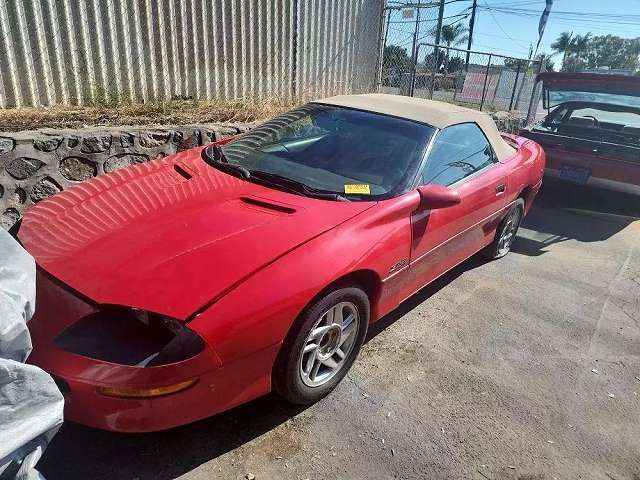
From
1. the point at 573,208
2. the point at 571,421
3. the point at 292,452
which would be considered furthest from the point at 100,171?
the point at 573,208

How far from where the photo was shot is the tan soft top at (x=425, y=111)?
3.53m

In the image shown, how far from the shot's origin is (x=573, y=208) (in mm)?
6734

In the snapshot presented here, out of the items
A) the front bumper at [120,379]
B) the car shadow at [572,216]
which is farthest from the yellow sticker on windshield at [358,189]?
the car shadow at [572,216]

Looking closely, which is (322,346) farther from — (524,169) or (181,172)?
(524,169)

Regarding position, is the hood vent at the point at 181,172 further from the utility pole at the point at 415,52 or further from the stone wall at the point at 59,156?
the utility pole at the point at 415,52

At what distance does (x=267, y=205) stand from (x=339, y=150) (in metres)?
0.86

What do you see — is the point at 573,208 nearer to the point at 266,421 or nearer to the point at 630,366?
the point at 630,366

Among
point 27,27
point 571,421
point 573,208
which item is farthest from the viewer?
point 573,208

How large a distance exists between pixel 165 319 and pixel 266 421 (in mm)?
845

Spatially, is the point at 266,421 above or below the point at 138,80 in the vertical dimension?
below

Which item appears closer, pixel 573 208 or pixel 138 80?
pixel 138 80

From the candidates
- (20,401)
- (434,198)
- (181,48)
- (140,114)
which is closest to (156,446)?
(20,401)

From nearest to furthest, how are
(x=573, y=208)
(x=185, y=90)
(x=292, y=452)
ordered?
(x=292, y=452), (x=185, y=90), (x=573, y=208)

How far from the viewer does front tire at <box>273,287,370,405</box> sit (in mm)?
2242
